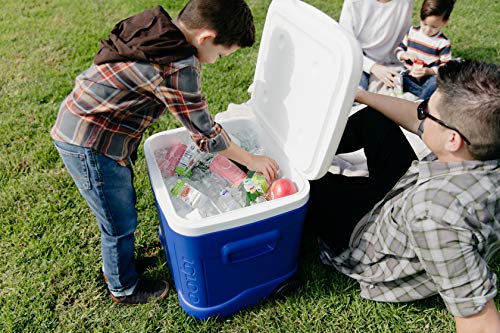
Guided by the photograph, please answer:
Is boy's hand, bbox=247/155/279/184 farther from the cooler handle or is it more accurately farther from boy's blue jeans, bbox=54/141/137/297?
boy's blue jeans, bbox=54/141/137/297

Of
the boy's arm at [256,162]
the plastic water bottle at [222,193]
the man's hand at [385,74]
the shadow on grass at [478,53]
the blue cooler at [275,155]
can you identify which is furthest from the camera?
the shadow on grass at [478,53]

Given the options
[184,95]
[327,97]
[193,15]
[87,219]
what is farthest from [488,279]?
[87,219]

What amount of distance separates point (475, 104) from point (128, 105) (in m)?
1.02

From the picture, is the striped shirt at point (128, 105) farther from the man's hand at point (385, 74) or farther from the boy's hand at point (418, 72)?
the boy's hand at point (418, 72)

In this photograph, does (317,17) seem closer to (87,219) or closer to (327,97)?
(327,97)

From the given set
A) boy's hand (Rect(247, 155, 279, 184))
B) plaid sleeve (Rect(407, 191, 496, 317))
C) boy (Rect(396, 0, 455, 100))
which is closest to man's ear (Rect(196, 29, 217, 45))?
boy's hand (Rect(247, 155, 279, 184))

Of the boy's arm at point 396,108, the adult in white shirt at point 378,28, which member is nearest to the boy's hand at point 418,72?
the adult in white shirt at point 378,28

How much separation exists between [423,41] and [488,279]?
5.95 feet

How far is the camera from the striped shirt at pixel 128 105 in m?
1.27

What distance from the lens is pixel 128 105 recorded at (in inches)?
52.0

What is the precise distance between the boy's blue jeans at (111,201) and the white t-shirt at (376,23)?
170 cm

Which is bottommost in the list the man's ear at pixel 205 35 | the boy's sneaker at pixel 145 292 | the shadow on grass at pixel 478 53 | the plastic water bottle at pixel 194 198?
the boy's sneaker at pixel 145 292

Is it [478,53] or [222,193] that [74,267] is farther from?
[478,53]

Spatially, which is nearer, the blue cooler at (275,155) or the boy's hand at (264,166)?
the blue cooler at (275,155)
